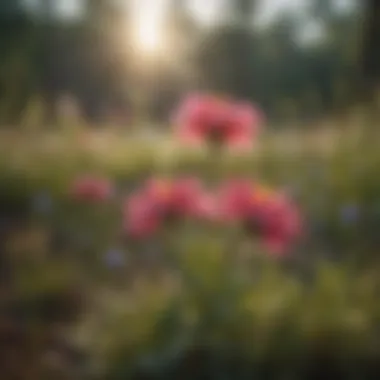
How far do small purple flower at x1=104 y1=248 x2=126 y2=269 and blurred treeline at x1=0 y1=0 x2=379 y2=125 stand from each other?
177mm

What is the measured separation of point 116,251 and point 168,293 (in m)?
0.09

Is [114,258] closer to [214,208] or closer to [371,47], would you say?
[214,208]

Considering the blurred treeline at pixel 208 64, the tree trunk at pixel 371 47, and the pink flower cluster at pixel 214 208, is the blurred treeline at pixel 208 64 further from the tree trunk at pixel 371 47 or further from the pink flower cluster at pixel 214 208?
the pink flower cluster at pixel 214 208

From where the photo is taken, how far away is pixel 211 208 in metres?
1.15

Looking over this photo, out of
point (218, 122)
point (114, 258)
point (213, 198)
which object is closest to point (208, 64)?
point (218, 122)

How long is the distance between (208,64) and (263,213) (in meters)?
0.21

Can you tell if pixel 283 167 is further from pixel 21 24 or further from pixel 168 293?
pixel 21 24

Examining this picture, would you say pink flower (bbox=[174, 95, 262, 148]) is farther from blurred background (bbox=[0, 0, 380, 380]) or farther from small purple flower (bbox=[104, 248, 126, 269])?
small purple flower (bbox=[104, 248, 126, 269])

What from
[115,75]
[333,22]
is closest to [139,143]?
[115,75]

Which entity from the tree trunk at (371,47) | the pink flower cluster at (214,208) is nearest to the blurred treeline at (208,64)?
the tree trunk at (371,47)

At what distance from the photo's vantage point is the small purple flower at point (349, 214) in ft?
3.75

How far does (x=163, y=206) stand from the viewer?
1.15 metres

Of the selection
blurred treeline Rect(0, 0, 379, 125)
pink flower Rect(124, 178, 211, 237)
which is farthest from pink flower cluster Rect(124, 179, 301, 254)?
blurred treeline Rect(0, 0, 379, 125)

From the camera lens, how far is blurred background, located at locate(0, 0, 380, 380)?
3.65 ft
